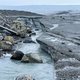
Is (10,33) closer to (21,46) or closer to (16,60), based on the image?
(21,46)

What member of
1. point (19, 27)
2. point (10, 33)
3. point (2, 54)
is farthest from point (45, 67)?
point (19, 27)

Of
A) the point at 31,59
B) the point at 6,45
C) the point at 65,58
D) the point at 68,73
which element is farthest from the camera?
the point at 6,45

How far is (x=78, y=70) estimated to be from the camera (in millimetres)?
20703

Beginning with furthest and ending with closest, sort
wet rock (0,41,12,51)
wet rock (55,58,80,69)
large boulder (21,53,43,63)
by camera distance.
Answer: wet rock (0,41,12,51) → large boulder (21,53,43,63) → wet rock (55,58,80,69)

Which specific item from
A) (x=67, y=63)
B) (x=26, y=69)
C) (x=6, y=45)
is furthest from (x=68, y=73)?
(x=6, y=45)

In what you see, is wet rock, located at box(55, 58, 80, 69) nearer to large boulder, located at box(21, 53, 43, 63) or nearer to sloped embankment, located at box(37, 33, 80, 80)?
sloped embankment, located at box(37, 33, 80, 80)

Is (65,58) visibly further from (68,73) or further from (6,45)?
(6,45)

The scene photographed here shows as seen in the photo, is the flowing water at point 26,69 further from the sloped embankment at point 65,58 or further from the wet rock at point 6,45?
the wet rock at point 6,45

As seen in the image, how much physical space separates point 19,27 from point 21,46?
1168 centimetres

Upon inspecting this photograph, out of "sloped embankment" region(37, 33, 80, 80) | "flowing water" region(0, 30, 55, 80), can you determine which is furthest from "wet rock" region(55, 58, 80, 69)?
"flowing water" region(0, 30, 55, 80)

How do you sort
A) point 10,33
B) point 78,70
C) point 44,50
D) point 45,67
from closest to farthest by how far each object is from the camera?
point 78,70 → point 45,67 → point 44,50 → point 10,33

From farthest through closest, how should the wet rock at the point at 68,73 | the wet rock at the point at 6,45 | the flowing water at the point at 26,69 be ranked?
the wet rock at the point at 6,45 → the flowing water at the point at 26,69 → the wet rock at the point at 68,73

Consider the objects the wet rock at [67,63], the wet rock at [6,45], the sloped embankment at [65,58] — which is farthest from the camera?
the wet rock at [6,45]

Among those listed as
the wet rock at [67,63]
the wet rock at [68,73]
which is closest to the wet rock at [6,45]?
the wet rock at [67,63]
